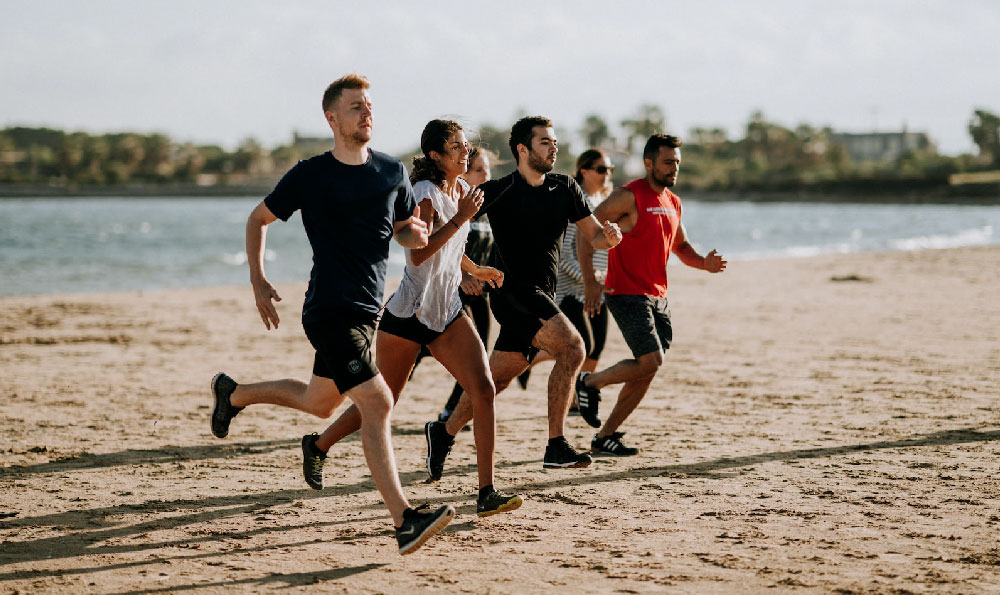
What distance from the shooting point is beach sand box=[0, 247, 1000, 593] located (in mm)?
4570

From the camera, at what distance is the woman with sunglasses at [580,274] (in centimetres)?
841

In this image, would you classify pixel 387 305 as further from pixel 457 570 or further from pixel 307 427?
pixel 307 427

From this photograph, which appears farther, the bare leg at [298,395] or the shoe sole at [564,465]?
the shoe sole at [564,465]

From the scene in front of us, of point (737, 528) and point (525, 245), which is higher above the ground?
point (525, 245)

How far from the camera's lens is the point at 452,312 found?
17.8 ft

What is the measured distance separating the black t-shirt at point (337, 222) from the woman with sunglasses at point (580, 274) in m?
3.54

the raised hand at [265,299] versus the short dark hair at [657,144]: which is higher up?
the short dark hair at [657,144]

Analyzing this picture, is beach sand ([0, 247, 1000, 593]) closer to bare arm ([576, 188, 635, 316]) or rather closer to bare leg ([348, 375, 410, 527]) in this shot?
bare leg ([348, 375, 410, 527])

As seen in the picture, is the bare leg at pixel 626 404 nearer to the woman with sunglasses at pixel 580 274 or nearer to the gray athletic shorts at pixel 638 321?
the gray athletic shorts at pixel 638 321

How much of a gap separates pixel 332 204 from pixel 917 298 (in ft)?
50.3

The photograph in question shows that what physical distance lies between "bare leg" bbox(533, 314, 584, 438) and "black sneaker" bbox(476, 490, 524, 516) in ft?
3.18

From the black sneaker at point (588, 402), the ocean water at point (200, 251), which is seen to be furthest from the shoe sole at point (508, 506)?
the ocean water at point (200, 251)

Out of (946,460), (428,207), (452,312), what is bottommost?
(946,460)

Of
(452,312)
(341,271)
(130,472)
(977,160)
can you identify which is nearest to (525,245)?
(452,312)
